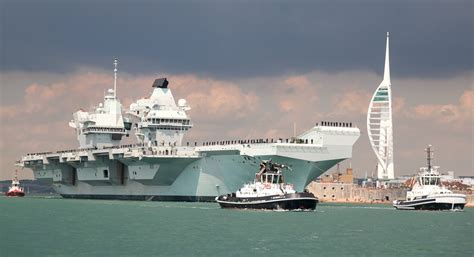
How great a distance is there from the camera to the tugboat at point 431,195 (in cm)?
7119

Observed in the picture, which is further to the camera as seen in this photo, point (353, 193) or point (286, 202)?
point (353, 193)

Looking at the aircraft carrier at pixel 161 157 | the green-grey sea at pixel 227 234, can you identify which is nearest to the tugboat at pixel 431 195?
the aircraft carrier at pixel 161 157

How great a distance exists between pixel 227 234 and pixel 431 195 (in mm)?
32327

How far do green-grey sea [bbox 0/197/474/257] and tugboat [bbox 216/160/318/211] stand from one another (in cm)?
91

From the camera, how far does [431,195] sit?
7138 centimetres

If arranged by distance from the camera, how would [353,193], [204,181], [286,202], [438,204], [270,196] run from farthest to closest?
[353,193], [204,181], [438,204], [270,196], [286,202]

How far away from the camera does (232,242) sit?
3925 centimetres

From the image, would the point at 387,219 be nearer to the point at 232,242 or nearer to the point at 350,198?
the point at 232,242

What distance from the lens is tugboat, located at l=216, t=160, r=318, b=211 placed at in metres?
59.7

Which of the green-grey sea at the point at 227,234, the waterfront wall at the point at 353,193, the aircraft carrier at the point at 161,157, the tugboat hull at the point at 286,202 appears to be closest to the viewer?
the green-grey sea at the point at 227,234

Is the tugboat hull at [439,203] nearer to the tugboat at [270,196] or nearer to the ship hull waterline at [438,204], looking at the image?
the ship hull waterline at [438,204]

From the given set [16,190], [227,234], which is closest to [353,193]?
[16,190]

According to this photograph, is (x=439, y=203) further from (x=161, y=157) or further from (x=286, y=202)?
(x=161, y=157)

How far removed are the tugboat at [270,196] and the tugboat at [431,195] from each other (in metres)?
14.2
